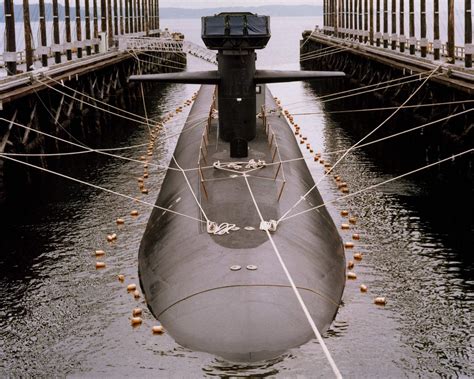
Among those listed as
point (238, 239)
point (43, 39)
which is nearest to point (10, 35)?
point (43, 39)

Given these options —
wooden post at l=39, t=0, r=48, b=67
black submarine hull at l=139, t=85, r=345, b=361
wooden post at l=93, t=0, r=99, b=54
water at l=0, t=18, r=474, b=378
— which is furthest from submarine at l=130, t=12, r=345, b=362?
wooden post at l=93, t=0, r=99, b=54

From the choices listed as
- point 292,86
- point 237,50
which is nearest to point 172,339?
point 237,50

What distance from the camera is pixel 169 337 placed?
50.7 feet

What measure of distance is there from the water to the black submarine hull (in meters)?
0.50

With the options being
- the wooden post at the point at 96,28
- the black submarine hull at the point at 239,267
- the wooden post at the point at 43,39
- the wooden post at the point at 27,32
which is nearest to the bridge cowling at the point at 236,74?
the black submarine hull at the point at 239,267

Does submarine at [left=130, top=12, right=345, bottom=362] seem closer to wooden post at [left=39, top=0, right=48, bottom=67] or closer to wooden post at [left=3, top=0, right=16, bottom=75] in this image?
wooden post at [left=3, top=0, right=16, bottom=75]

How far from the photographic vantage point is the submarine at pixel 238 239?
47.3 feet

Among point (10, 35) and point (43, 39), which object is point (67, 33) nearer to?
point (43, 39)

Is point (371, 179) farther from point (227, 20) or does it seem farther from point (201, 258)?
point (201, 258)

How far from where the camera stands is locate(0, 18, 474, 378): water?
15750 mm

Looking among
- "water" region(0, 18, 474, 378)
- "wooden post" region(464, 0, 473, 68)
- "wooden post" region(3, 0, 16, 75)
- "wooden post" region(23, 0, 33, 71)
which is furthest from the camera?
"wooden post" region(23, 0, 33, 71)

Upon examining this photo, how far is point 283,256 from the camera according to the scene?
16.5m

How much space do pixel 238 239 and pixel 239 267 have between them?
4.62 feet

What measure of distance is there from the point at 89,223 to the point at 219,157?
6.29m
